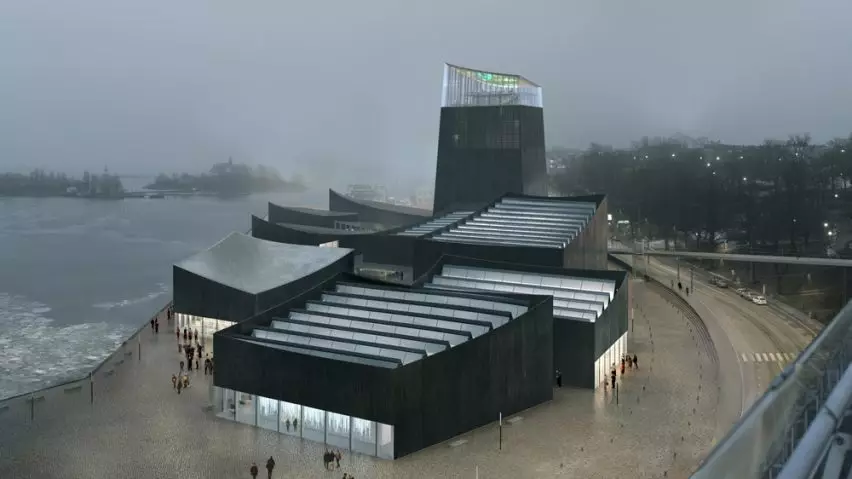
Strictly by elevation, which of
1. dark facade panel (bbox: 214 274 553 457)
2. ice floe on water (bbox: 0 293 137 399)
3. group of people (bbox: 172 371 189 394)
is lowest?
ice floe on water (bbox: 0 293 137 399)

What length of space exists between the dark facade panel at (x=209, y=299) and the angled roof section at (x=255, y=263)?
0.76ft

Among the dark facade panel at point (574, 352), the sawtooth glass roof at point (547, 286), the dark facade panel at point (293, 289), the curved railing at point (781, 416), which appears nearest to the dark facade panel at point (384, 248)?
the dark facade panel at point (293, 289)

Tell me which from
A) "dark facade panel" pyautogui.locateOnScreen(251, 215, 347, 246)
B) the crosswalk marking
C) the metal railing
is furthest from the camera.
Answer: "dark facade panel" pyautogui.locateOnScreen(251, 215, 347, 246)

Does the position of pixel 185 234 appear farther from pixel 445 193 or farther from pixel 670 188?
pixel 445 193

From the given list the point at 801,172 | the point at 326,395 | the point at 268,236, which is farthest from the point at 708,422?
the point at 801,172

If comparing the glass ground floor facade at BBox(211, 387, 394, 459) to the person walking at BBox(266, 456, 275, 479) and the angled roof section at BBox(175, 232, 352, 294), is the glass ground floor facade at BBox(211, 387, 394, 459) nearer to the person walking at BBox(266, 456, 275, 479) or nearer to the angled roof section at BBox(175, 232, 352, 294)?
the person walking at BBox(266, 456, 275, 479)

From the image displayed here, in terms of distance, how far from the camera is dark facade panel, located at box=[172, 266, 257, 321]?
29.6 m

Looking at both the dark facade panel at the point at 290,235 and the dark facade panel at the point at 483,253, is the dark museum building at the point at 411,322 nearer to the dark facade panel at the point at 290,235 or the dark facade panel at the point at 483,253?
the dark facade panel at the point at 483,253

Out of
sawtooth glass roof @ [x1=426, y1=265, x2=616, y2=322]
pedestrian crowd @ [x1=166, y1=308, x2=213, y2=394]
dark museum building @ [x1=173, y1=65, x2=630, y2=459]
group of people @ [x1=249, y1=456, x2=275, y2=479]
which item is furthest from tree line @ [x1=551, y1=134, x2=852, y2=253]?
group of people @ [x1=249, y1=456, x2=275, y2=479]

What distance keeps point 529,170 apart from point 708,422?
23327 millimetres

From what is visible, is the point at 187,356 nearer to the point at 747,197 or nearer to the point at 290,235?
the point at 290,235

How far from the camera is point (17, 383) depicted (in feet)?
96.0

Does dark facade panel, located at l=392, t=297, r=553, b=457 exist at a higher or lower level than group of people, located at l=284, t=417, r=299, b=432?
higher

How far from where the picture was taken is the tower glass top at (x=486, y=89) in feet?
138
